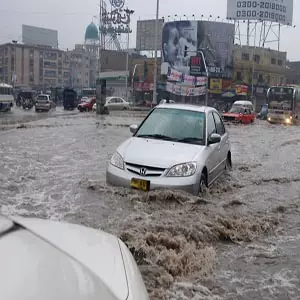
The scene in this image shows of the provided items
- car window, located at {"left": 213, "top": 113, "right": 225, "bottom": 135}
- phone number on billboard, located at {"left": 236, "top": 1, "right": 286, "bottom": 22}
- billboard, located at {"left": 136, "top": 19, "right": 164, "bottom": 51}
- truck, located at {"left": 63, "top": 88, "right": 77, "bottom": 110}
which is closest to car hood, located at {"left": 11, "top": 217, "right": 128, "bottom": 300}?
car window, located at {"left": 213, "top": 113, "right": 225, "bottom": 135}

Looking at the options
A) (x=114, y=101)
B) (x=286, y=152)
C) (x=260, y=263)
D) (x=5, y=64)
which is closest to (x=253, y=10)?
(x=114, y=101)

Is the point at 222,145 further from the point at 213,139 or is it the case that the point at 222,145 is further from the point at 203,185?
the point at 203,185

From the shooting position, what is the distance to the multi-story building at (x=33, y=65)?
329 feet

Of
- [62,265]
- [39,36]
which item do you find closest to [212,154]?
[62,265]

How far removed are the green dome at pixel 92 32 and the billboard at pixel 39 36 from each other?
6.72 meters

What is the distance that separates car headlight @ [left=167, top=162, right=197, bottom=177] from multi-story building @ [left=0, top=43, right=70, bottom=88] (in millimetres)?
95476

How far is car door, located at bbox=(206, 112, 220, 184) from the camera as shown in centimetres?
723

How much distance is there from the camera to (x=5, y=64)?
100625mm

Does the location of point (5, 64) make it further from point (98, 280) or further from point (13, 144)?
point (98, 280)

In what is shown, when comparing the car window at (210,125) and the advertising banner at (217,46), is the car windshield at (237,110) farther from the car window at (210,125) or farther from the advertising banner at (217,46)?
the advertising banner at (217,46)

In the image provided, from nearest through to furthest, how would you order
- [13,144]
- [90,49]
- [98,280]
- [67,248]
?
[98,280]
[67,248]
[13,144]
[90,49]

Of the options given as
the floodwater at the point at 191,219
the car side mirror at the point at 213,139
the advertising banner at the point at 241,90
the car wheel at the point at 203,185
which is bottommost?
the floodwater at the point at 191,219

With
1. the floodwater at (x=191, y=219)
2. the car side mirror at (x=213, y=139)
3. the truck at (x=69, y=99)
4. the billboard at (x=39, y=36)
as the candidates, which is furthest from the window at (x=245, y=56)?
the car side mirror at (x=213, y=139)

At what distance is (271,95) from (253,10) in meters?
23.5
